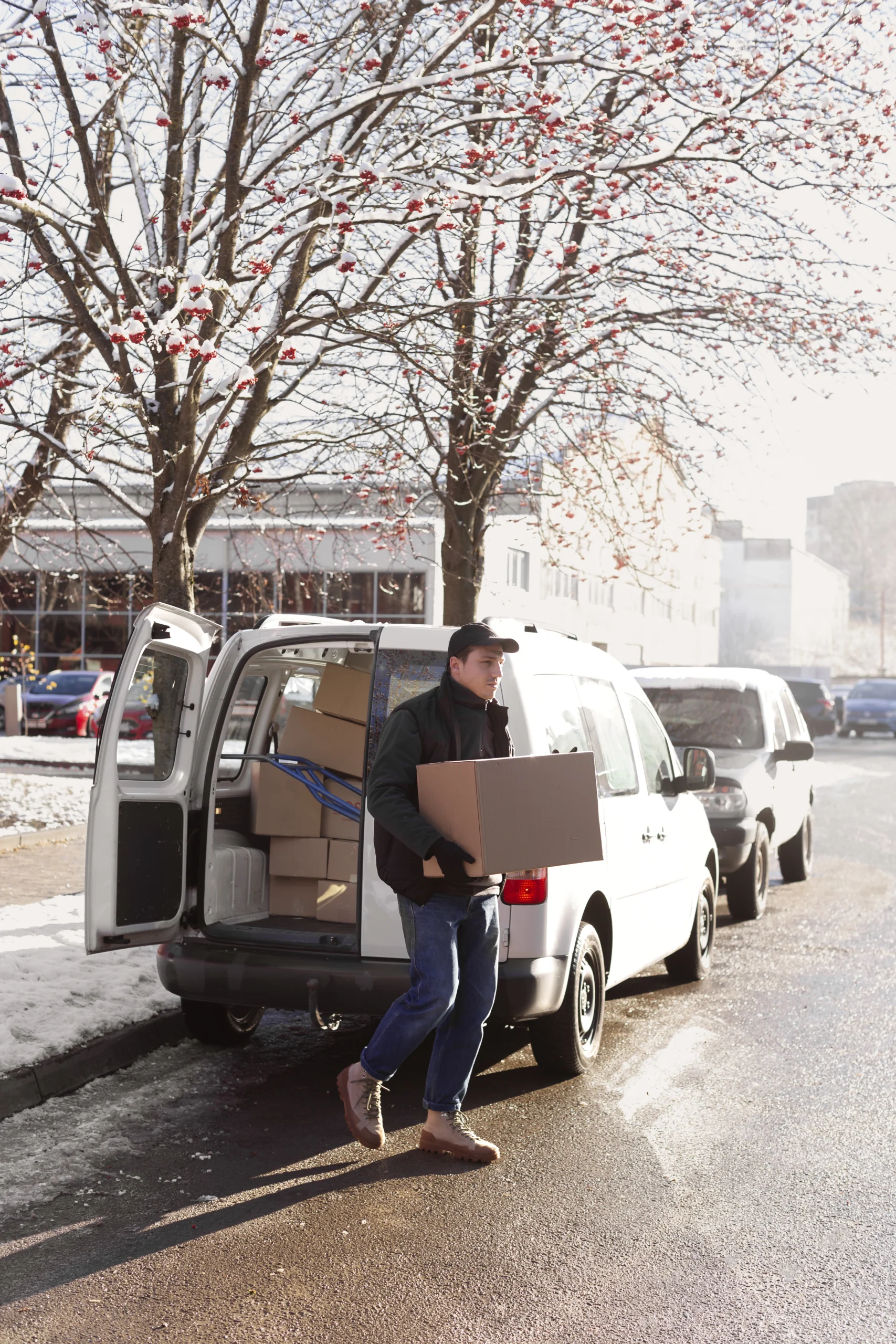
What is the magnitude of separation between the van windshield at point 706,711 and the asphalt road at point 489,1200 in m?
4.65

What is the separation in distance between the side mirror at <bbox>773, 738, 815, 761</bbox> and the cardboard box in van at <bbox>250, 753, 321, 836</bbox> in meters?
5.72

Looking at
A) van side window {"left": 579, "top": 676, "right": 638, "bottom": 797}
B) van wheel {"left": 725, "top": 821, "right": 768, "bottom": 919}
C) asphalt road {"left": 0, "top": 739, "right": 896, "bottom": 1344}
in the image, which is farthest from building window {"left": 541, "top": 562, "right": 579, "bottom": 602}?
asphalt road {"left": 0, "top": 739, "right": 896, "bottom": 1344}

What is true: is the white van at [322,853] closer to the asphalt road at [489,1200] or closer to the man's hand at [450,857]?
the asphalt road at [489,1200]

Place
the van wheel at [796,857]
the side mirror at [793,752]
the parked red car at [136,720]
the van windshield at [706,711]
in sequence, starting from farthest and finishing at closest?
1. the parked red car at [136,720]
2. the van wheel at [796,857]
3. the van windshield at [706,711]
4. the side mirror at [793,752]

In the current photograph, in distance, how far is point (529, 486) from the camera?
51.8 feet

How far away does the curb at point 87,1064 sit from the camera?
5.66 meters

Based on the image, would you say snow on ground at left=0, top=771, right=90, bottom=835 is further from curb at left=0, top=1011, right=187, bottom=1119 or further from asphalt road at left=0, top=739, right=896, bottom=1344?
asphalt road at left=0, top=739, right=896, bottom=1344

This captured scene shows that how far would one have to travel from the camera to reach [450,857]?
15.7 feet

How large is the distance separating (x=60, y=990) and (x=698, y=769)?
3.60 metres

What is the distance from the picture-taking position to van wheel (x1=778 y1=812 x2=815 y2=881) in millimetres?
13188

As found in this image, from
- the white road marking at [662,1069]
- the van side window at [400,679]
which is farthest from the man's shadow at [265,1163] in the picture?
the van side window at [400,679]

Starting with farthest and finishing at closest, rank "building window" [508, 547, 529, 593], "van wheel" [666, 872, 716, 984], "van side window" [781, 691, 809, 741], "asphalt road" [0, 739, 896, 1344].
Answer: "building window" [508, 547, 529, 593] → "van side window" [781, 691, 809, 741] → "van wheel" [666, 872, 716, 984] → "asphalt road" [0, 739, 896, 1344]

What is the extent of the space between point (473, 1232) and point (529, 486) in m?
12.1

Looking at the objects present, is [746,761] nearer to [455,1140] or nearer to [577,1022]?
[577,1022]
